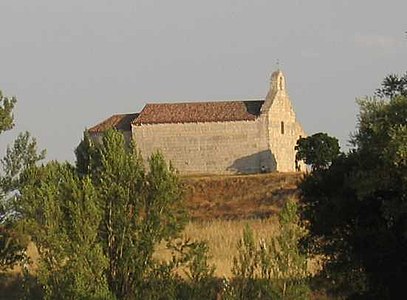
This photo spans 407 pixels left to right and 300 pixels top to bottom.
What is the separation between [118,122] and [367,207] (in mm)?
64009

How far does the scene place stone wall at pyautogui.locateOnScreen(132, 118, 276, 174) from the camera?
245ft

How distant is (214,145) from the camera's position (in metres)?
75.0

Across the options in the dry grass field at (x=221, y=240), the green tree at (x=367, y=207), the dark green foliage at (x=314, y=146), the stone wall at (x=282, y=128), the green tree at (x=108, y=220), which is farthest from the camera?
the stone wall at (x=282, y=128)

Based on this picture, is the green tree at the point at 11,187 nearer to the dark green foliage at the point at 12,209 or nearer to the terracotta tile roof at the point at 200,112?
the dark green foliage at the point at 12,209

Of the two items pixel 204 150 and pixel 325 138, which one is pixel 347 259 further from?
pixel 204 150

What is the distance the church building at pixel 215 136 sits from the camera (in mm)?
74625

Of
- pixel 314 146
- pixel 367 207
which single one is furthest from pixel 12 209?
pixel 314 146

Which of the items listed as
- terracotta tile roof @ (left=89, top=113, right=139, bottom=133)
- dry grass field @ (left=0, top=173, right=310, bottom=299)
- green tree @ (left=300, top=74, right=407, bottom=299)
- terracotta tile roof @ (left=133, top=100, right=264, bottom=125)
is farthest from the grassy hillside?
green tree @ (left=300, top=74, right=407, bottom=299)

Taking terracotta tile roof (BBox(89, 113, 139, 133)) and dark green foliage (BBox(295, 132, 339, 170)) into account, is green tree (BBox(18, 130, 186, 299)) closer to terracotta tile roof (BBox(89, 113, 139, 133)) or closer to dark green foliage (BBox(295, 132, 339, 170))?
dark green foliage (BBox(295, 132, 339, 170))

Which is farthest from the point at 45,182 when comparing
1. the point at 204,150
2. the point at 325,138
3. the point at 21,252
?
the point at 204,150

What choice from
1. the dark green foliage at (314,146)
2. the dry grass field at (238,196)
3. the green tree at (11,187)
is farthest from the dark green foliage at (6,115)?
the dark green foliage at (314,146)

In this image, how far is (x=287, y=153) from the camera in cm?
7750

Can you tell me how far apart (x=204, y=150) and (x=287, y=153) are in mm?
7371

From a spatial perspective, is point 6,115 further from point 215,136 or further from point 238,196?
point 215,136
